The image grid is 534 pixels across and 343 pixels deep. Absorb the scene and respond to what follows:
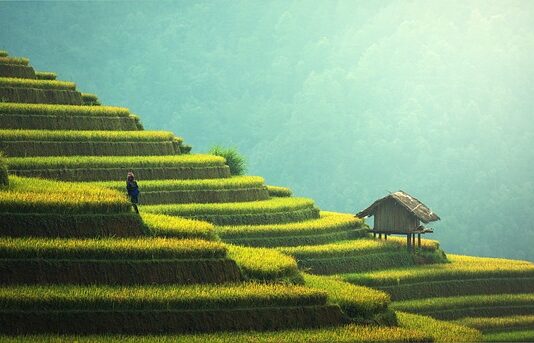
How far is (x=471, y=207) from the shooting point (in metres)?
169

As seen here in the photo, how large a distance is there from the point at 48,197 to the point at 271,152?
157715 mm

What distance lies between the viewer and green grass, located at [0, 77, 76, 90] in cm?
5494

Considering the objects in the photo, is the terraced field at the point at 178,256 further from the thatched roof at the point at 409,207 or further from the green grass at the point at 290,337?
the thatched roof at the point at 409,207

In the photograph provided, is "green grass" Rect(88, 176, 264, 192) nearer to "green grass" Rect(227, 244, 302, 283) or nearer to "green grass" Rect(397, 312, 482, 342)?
"green grass" Rect(227, 244, 302, 283)

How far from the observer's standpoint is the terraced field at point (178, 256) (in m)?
35.4

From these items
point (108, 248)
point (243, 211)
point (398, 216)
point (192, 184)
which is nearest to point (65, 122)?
point (192, 184)

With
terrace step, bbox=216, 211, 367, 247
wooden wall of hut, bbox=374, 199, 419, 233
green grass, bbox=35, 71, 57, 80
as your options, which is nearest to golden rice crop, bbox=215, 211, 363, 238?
terrace step, bbox=216, 211, 367, 247

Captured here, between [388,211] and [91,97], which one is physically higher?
[91,97]

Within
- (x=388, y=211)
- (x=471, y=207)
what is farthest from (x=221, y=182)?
(x=471, y=207)

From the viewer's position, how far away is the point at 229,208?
177ft

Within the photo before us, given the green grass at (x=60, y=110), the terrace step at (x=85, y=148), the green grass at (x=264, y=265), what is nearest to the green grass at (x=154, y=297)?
the green grass at (x=264, y=265)

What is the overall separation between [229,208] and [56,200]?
53.9 feet

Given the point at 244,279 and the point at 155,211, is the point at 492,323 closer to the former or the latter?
the point at 155,211

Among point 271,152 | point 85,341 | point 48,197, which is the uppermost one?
point 271,152
